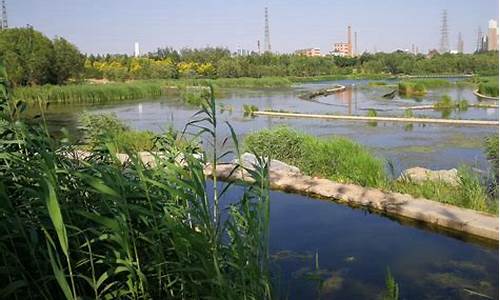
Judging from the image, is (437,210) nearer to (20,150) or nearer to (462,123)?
(20,150)

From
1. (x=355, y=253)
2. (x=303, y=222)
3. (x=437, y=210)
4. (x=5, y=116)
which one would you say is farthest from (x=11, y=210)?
(x=437, y=210)

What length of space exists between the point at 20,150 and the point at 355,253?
2.94 m

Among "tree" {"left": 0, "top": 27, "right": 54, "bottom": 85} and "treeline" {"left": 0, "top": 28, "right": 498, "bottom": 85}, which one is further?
"treeline" {"left": 0, "top": 28, "right": 498, "bottom": 85}

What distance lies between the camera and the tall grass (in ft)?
5.93

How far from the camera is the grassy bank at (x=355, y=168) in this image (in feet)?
17.1

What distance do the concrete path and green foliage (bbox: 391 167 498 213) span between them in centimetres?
17

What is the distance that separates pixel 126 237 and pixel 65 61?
38.2m

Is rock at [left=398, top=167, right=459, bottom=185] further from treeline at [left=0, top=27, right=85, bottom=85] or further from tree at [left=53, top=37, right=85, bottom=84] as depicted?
tree at [left=53, top=37, right=85, bottom=84]

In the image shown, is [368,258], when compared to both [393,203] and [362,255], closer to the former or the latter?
[362,255]

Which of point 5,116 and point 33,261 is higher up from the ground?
point 5,116

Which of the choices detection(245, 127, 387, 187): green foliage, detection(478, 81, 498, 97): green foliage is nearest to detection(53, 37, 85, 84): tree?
detection(478, 81, 498, 97): green foliage

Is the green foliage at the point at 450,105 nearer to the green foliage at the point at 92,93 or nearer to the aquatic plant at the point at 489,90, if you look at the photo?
the aquatic plant at the point at 489,90

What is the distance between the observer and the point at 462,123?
14.3m

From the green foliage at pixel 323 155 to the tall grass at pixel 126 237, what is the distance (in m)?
4.09
